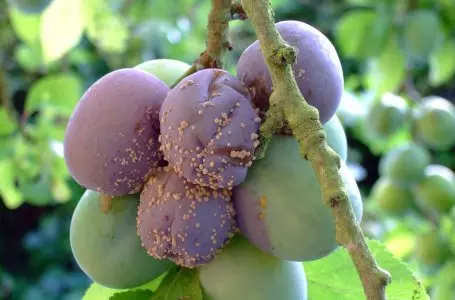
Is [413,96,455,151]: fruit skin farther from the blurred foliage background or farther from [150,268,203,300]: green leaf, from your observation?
[150,268,203,300]: green leaf

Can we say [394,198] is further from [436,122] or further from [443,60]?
[443,60]

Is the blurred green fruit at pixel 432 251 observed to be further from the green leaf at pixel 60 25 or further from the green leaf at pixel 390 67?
the green leaf at pixel 60 25

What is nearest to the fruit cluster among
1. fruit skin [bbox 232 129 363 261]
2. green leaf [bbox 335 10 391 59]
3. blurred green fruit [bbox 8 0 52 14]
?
fruit skin [bbox 232 129 363 261]

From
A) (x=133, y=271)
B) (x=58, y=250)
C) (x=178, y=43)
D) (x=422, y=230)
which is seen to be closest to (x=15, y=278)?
(x=58, y=250)

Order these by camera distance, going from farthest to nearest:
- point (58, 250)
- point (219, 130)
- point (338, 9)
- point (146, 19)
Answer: point (338, 9)
point (58, 250)
point (146, 19)
point (219, 130)

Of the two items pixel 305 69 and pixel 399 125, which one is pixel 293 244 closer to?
pixel 305 69

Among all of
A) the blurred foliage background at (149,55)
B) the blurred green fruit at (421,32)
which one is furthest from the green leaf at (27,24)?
the blurred green fruit at (421,32)
